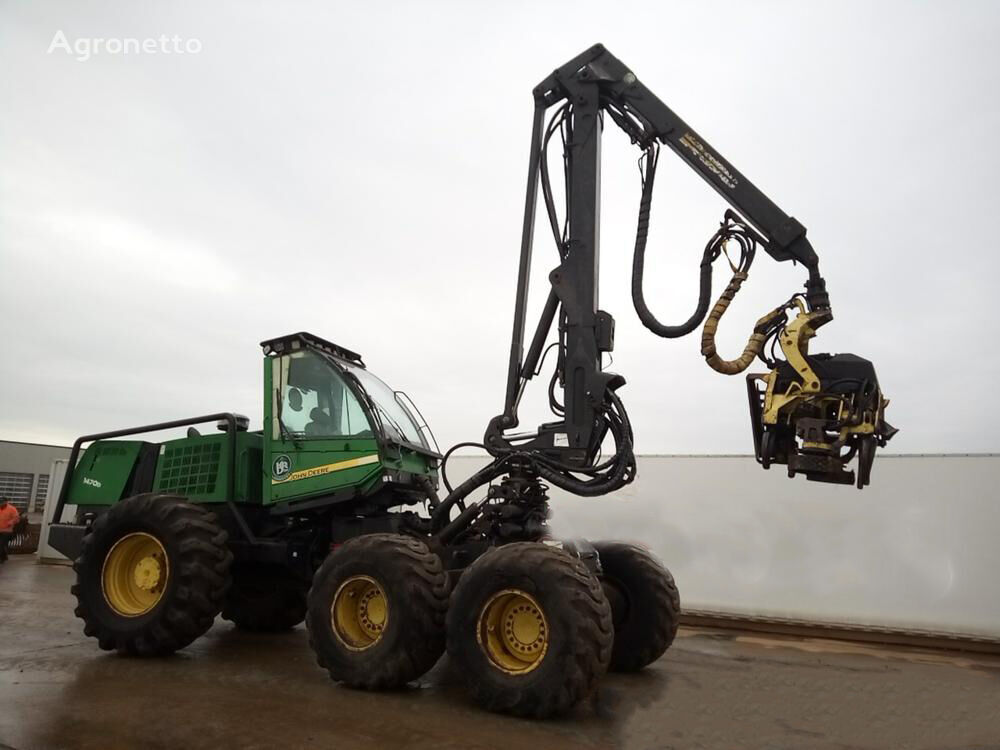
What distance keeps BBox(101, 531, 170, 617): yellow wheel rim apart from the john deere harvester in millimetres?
18

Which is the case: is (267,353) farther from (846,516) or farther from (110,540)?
(846,516)

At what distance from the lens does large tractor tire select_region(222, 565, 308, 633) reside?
752 centimetres

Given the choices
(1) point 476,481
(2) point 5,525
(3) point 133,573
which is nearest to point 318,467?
(1) point 476,481

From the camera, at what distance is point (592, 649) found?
4.26 meters

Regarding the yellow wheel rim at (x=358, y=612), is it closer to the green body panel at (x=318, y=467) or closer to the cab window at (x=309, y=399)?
the green body panel at (x=318, y=467)

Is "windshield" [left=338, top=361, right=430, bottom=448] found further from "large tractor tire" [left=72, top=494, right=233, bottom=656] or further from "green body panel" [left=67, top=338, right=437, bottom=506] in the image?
"large tractor tire" [left=72, top=494, right=233, bottom=656]

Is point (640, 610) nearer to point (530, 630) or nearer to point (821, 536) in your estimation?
point (530, 630)

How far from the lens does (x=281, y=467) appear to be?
6.42m

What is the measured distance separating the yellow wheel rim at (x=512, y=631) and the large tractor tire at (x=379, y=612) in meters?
0.43

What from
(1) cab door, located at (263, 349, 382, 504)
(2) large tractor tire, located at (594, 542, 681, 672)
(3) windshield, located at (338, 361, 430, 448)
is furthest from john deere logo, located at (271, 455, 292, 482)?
(2) large tractor tire, located at (594, 542, 681, 672)

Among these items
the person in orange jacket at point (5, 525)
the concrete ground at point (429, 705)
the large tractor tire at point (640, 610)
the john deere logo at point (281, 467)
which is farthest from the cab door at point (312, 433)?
the person in orange jacket at point (5, 525)

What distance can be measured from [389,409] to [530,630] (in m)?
2.76

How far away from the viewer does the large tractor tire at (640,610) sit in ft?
19.9

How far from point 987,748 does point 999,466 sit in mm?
5442
